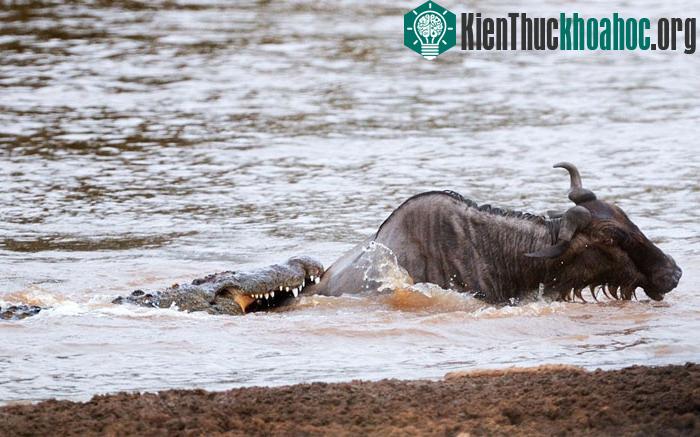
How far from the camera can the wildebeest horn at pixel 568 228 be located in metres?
10.3

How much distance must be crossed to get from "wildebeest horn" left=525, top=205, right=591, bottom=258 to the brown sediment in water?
2.40 m

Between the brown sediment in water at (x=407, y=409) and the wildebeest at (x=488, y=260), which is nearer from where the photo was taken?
the brown sediment in water at (x=407, y=409)

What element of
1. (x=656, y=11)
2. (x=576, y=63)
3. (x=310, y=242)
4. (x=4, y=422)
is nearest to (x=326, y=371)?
(x=4, y=422)

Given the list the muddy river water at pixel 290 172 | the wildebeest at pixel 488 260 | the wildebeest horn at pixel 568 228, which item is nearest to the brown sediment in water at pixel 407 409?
the muddy river water at pixel 290 172

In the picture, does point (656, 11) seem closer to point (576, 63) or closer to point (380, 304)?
point (576, 63)

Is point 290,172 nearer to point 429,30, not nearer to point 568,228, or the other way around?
point 568,228

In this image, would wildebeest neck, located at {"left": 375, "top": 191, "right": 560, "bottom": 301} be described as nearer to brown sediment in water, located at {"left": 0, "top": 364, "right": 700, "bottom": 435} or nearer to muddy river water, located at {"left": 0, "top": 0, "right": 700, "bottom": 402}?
muddy river water, located at {"left": 0, "top": 0, "right": 700, "bottom": 402}

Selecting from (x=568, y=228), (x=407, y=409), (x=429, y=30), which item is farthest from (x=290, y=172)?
(x=429, y=30)

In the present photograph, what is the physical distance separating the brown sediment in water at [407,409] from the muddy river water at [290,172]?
852mm

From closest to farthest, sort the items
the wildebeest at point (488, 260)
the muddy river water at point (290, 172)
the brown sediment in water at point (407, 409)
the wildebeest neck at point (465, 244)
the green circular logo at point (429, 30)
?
the brown sediment in water at point (407, 409) < the muddy river water at point (290, 172) < the wildebeest at point (488, 260) < the wildebeest neck at point (465, 244) < the green circular logo at point (429, 30)

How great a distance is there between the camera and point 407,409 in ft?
24.0

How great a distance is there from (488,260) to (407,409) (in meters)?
3.51

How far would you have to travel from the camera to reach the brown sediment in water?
275 inches

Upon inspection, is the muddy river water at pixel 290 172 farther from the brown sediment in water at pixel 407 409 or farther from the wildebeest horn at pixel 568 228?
the brown sediment in water at pixel 407 409
